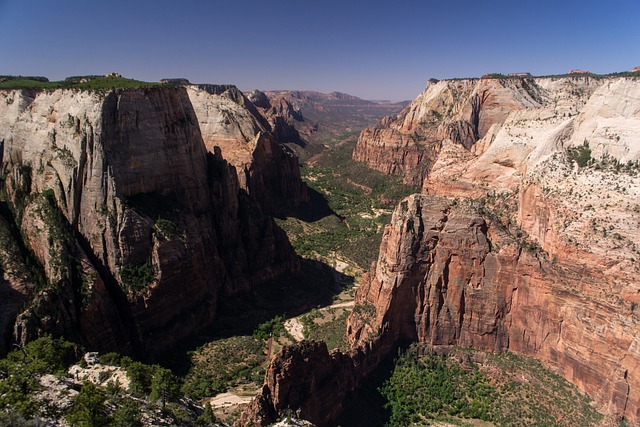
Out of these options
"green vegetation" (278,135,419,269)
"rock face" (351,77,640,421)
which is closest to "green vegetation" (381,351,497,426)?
"rock face" (351,77,640,421)

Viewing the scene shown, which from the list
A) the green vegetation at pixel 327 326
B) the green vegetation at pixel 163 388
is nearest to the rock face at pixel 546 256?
the green vegetation at pixel 327 326

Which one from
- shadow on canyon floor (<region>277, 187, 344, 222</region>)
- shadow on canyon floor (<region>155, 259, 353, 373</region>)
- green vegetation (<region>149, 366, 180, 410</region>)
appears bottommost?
shadow on canyon floor (<region>155, 259, 353, 373</region>)

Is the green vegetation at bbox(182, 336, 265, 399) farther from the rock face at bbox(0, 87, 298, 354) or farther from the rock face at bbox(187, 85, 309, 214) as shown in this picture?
the rock face at bbox(187, 85, 309, 214)

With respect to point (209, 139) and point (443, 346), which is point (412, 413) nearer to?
point (443, 346)

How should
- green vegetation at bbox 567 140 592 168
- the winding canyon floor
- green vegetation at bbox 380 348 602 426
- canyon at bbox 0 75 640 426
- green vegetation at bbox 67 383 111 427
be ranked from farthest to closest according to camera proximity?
green vegetation at bbox 567 140 592 168, the winding canyon floor, green vegetation at bbox 380 348 602 426, canyon at bbox 0 75 640 426, green vegetation at bbox 67 383 111 427

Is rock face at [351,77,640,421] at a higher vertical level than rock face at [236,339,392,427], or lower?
higher

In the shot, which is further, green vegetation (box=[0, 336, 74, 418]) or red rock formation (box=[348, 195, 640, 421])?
red rock formation (box=[348, 195, 640, 421])

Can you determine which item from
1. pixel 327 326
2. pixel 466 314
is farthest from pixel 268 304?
pixel 466 314

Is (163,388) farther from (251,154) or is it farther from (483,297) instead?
(251,154)

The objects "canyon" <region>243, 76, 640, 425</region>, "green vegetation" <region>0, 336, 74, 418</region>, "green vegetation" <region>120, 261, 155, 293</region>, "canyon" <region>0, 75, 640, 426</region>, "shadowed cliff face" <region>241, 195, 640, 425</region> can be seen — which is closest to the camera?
"green vegetation" <region>0, 336, 74, 418</region>
